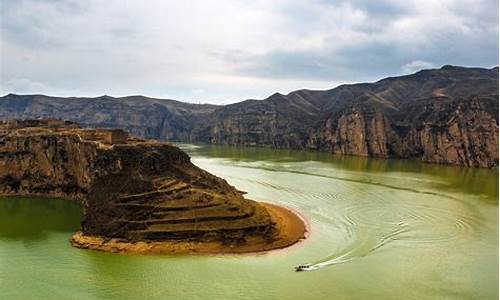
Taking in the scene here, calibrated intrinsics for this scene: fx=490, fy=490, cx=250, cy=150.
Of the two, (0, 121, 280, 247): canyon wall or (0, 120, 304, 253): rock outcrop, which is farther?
(0, 121, 280, 247): canyon wall

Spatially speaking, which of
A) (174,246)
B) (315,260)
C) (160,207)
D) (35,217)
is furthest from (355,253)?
(35,217)

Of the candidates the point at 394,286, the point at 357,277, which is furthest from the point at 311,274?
the point at 394,286

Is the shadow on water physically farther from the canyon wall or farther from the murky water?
the canyon wall

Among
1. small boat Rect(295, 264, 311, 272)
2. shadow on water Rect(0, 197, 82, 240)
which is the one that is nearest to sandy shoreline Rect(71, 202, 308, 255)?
small boat Rect(295, 264, 311, 272)

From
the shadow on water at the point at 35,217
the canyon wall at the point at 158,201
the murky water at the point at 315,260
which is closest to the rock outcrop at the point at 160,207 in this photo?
the canyon wall at the point at 158,201

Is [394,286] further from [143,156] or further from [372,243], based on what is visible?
[143,156]

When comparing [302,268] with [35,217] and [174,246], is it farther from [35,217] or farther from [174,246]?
[35,217]

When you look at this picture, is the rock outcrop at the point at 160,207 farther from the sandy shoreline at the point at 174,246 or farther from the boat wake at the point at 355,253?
the boat wake at the point at 355,253
